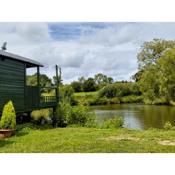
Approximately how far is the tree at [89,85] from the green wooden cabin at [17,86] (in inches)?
99.5

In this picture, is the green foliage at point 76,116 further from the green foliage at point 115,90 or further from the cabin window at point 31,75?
the green foliage at point 115,90

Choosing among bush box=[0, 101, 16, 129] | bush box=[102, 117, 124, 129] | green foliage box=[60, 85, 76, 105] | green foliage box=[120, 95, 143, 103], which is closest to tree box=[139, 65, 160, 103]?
green foliage box=[120, 95, 143, 103]

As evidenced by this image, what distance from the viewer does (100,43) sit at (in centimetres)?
1529

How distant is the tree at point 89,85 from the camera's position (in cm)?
1798

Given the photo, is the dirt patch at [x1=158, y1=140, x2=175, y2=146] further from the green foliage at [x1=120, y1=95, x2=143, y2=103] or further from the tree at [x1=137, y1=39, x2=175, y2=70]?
the tree at [x1=137, y1=39, x2=175, y2=70]

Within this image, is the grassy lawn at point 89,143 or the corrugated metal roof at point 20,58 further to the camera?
the corrugated metal roof at point 20,58

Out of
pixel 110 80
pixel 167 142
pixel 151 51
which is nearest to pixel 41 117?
pixel 110 80

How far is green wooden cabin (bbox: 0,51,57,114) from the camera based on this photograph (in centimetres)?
1285

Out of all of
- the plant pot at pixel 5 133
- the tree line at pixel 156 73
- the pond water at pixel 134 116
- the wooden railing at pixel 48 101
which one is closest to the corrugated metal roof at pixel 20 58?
the wooden railing at pixel 48 101

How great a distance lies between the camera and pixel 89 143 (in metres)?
9.62

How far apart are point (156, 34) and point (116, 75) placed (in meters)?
2.39
